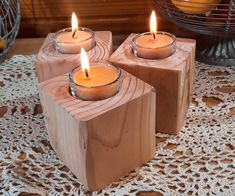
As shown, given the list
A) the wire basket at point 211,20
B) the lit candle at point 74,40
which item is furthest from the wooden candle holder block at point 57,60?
the wire basket at point 211,20

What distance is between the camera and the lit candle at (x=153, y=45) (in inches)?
21.1

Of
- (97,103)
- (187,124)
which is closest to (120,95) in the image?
(97,103)

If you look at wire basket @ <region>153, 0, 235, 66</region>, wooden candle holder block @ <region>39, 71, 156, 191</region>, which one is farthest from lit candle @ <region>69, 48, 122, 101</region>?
wire basket @ <region>153, 0, 235, 66</region>

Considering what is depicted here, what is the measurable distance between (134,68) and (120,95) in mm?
71

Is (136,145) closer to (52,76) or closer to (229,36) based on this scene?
(52,76)

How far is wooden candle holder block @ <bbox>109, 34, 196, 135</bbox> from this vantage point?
0.52 meters

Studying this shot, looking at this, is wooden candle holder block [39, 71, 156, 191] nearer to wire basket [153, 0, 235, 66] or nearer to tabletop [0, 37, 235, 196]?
tabletop [0, 37, 235, 196]

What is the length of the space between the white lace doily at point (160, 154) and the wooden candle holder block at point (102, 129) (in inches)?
0.7

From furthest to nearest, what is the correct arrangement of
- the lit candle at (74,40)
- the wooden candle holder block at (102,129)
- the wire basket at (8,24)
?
the wire basket at (8,24)
the lit candle at (74,40)
the wooden candle holder block at (102,129)

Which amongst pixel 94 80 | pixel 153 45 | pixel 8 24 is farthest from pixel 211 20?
pixel 8 24

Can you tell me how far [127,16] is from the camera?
2.64ft

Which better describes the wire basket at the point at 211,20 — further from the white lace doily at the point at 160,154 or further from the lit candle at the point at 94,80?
the lit candle at the point at 94,80

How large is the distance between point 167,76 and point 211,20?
0.16 meters

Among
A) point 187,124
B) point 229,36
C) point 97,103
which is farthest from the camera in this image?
point 229,36
